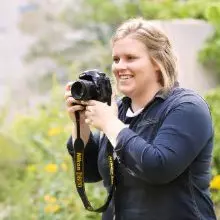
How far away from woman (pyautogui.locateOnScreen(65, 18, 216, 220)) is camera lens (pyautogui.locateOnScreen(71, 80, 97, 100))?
3cm

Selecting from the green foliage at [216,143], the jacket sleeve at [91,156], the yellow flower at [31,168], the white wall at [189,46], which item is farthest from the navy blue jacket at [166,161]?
the yellow flower at [31,168]

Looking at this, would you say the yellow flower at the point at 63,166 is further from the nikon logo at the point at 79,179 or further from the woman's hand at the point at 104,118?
the woman's hand at the point at 104,118

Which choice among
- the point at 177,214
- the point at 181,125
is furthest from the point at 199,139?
the point at 177,214

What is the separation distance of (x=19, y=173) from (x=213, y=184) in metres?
1.71

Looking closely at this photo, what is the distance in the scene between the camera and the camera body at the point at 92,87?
2303mm

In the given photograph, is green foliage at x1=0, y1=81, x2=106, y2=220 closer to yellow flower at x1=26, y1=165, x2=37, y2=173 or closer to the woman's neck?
yellow flower at x1=26, y1=165, x2=37, y2=173

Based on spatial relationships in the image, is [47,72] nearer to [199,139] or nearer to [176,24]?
[176,24]

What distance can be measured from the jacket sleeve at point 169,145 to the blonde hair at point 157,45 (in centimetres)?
19

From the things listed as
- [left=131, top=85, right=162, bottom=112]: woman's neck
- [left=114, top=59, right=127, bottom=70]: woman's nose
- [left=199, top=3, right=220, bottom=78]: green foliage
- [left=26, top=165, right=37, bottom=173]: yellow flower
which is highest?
[left=199, top=3, right=220, bottom=78]: green foliage

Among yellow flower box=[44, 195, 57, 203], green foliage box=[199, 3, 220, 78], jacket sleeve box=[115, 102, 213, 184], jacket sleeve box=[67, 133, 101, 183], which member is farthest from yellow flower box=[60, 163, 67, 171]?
jacket sleeve box=[115, 102, 213, 184]

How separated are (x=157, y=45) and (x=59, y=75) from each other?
6293 mm

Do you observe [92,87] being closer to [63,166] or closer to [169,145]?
[169,145]

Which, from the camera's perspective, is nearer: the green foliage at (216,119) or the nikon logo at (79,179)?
the nikon logo at (79,179)

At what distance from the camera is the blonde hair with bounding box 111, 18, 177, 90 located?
231 cm
